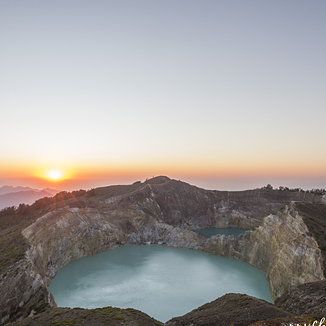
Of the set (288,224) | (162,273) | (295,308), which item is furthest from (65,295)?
(288,224)

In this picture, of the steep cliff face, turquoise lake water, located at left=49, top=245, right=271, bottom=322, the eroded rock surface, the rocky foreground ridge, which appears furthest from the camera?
turquoise lake water, located at left=49, top=245, right=271, bottom=322

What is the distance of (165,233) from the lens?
201 feet

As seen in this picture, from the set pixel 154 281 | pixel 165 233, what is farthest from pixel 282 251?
pixel 165 233

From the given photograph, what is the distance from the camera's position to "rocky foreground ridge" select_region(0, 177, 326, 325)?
26578 mm

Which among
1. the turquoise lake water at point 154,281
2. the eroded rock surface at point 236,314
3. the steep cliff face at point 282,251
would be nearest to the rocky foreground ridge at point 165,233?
the steep cliff face at point 282,251

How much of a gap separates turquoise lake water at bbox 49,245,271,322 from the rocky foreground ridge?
2553 mm

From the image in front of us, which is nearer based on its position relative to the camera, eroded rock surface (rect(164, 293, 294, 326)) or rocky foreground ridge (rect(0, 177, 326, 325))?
eroded rock surface (rect(164, 293, 294, 326))

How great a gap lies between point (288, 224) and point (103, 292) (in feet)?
97.4

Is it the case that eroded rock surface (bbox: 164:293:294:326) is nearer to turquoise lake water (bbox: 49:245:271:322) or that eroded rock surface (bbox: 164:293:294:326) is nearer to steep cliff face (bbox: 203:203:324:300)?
turquoise lake water (bbox: 49:245:271:322)

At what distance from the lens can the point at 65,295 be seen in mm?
32406

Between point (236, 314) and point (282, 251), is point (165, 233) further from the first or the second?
point (236, 314)

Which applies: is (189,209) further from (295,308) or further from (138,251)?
(295,308)

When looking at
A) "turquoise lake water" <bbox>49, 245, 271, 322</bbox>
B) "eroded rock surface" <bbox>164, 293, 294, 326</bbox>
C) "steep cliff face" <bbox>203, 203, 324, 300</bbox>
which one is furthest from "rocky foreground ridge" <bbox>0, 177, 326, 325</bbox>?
"turquoise lake water" <bbox>49, 245, 271, 322</bbox>

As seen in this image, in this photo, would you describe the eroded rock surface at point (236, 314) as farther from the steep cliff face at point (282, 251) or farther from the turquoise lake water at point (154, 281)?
the steep cliff face at point (282, 251)
